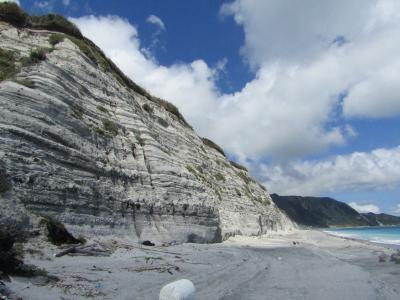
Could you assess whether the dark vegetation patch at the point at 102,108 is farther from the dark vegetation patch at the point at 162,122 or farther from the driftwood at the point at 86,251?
the driftwood at the point at 86,251

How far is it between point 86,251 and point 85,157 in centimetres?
663

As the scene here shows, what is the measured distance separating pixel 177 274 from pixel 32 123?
30.9 ft

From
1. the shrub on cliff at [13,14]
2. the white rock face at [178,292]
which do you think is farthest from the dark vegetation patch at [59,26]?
the white rock face at [178,292]

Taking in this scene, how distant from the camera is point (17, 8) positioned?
1116 inches

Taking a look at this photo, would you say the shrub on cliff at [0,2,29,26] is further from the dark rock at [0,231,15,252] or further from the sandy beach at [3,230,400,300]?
the dark rock at [0,231,15,252]

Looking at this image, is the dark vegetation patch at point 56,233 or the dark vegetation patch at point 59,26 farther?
the dark vegetation patch at point 59,26

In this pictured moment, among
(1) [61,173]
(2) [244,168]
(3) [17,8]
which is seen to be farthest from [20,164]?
(2) [244,168]

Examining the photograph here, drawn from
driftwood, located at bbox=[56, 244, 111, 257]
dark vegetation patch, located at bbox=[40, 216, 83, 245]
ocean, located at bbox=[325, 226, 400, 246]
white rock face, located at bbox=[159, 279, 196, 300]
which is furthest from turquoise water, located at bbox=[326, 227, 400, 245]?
white rock face, located at bbox=[159, 279, 196, 300]

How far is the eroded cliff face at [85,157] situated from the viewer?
54.3 feet

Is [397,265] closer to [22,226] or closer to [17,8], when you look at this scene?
[22,226]

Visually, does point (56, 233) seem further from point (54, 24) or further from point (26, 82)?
point (54, 24)

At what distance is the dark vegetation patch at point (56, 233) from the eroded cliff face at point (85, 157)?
77 centimetres

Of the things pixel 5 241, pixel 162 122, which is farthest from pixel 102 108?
pixel 5 241

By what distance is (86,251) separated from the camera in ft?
47.5
